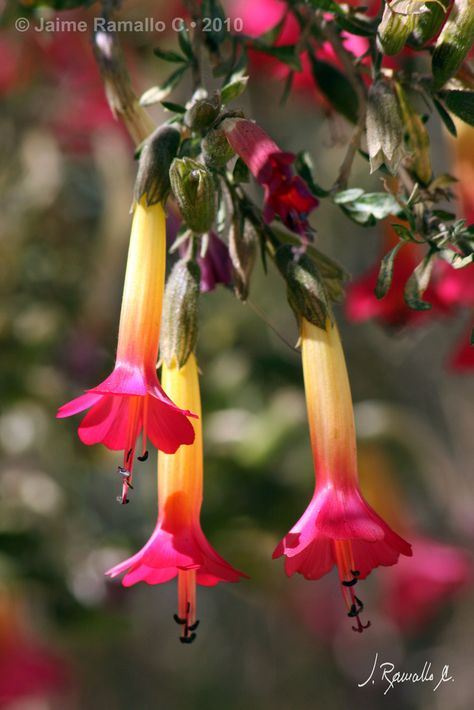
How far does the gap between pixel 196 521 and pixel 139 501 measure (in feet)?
4.03

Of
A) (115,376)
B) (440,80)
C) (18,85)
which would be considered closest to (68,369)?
(18,85)

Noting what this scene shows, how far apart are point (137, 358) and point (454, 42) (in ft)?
1.20

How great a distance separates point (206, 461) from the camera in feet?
5.79

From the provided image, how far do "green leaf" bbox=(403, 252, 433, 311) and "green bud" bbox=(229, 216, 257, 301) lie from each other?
14 cm

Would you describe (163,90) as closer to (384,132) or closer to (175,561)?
(384,132)

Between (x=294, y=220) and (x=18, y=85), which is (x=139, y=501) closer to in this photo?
(x=18, y=85)

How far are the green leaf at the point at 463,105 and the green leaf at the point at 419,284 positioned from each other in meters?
0.12

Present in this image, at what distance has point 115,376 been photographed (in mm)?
814

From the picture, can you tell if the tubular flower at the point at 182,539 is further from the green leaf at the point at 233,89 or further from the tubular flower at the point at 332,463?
the green leaf at the point at 233,89

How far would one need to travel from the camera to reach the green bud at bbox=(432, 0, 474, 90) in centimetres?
77

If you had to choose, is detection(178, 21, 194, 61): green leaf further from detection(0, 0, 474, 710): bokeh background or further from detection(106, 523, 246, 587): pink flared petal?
detection(106, 523, 246, 587): pink flared petal

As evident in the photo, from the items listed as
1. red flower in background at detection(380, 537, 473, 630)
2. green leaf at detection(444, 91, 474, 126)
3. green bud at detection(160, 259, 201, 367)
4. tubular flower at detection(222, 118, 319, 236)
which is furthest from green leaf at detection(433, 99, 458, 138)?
red flower in background at detection(380, 537, 473, 630)

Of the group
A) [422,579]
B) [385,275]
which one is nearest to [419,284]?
[385,275]
